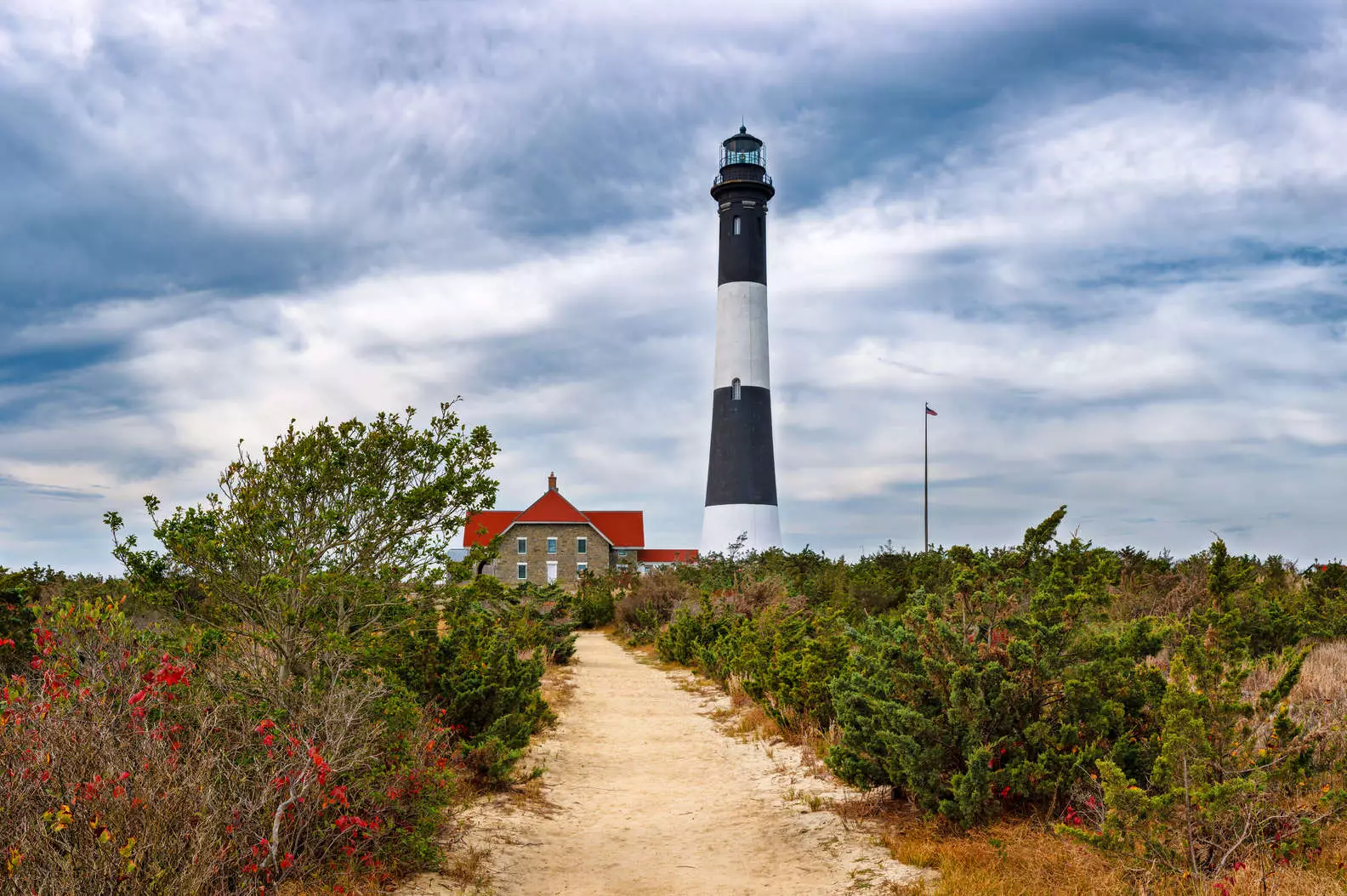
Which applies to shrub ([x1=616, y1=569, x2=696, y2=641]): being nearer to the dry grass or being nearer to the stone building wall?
the dry grass

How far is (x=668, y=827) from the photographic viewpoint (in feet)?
28.0

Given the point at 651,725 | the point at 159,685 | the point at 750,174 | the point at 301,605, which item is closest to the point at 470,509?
the point at 301,605

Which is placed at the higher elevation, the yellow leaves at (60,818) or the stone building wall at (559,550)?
the stone building wall at (559,550)

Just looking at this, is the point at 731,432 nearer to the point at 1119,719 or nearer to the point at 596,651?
the point at 596,651

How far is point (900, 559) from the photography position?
91.0ft

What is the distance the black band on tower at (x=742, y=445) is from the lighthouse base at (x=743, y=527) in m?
0.26

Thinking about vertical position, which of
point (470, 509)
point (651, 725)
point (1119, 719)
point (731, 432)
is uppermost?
point (731, 432)

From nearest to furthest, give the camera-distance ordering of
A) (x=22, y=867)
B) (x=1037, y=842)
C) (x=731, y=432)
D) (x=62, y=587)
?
(x=22, y=867)
(x=1037, y=842)
(x=62, y=587)
(x=731, y=432)

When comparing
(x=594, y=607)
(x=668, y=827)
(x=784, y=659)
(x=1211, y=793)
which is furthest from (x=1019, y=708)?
(x=594, y=607)

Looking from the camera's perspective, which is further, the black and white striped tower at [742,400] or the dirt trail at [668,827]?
the black and white striped tower at [742,400]

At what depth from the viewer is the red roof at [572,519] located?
188ft

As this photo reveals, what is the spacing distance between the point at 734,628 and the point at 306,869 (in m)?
13.0

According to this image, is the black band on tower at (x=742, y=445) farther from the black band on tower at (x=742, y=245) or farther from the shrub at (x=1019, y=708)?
the shrub at (x=1019, y=708)

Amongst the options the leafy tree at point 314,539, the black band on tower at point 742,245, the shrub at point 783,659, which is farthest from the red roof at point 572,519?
the leafy tree at point 314,539
